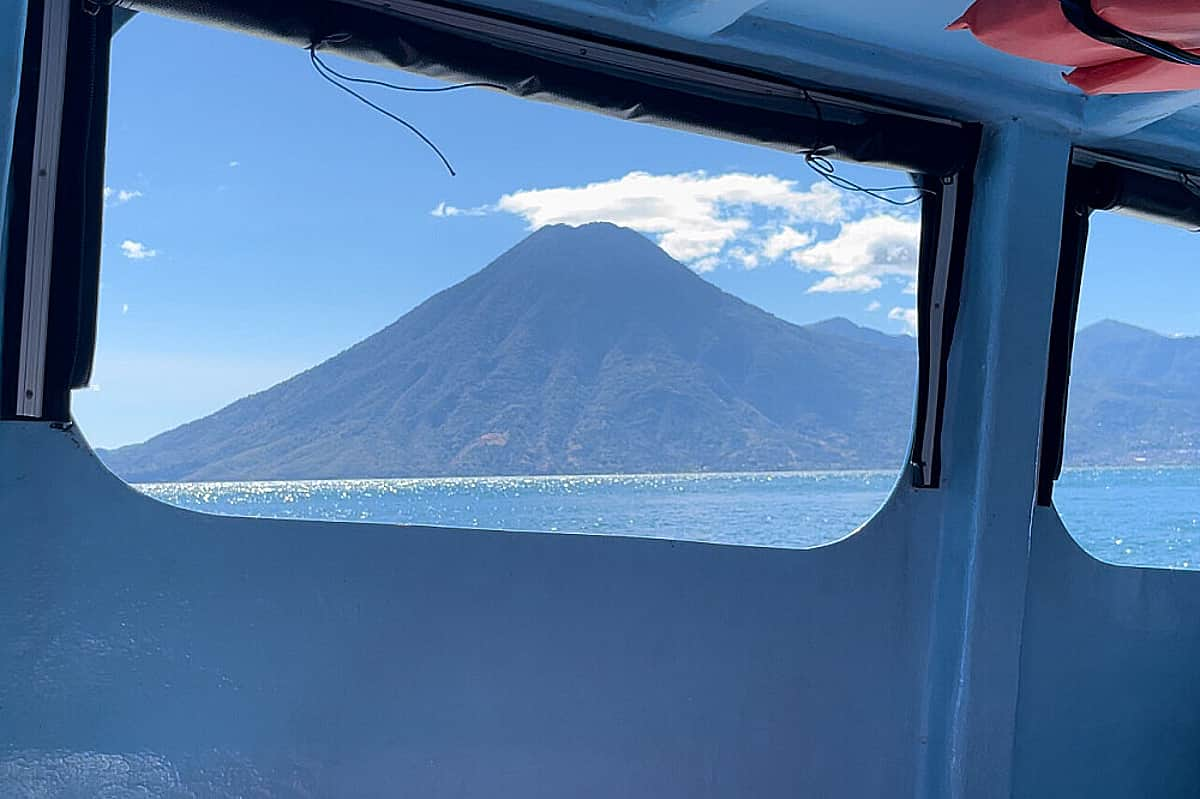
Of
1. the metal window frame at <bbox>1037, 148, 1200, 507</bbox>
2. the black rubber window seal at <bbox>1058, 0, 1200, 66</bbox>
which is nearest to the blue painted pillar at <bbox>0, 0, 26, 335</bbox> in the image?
the black rubber window seal at <bbox>1058, 0, 1200, 66</bbox>

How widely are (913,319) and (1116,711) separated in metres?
1.38

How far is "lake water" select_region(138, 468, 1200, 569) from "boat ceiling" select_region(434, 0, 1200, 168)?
32.1 metres

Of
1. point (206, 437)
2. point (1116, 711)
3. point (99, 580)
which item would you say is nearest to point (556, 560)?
point (99, 580)

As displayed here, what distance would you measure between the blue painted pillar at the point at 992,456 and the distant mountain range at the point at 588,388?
32.1 m

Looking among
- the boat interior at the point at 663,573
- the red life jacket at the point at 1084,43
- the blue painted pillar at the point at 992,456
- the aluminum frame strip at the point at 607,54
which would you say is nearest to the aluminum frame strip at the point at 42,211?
the boat interior at the point at 663,573

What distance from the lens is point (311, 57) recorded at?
243 centimetres

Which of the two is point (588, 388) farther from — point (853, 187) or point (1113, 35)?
point (1113, 35)

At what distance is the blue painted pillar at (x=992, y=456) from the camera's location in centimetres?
313

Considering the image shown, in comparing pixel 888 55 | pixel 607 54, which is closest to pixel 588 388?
pixel 888 55

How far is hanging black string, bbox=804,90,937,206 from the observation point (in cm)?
289

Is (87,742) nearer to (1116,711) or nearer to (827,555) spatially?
(827,555)

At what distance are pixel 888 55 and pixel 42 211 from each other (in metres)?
1.92

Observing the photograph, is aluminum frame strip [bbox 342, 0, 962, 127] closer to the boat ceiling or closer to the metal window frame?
the boat ceiling

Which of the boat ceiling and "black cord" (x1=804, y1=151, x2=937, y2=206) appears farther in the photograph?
"black cord" (x1=804, y1=151, x2=937, y2=206)
